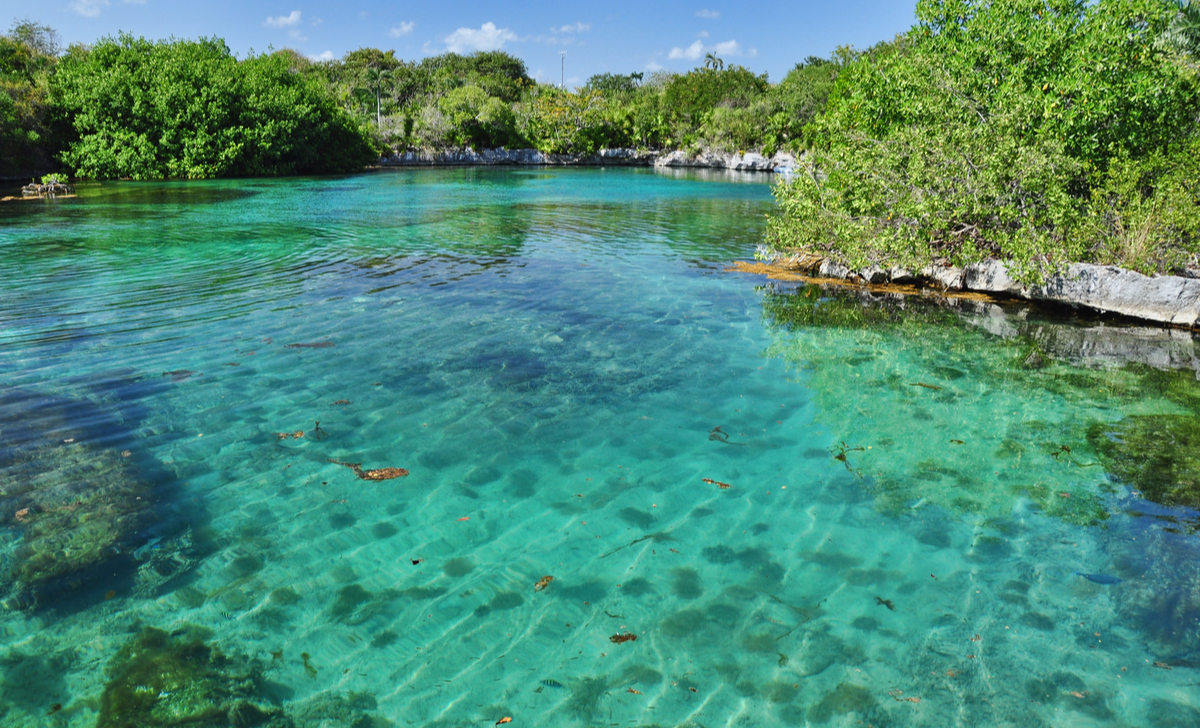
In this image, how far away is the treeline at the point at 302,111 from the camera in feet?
157

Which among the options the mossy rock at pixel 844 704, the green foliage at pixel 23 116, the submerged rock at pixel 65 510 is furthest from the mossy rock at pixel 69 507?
the green foliage at pixel 23 116

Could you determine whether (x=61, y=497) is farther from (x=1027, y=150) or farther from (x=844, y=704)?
(x=1027, y=150)

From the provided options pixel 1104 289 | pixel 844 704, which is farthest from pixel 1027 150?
pixel 844 704

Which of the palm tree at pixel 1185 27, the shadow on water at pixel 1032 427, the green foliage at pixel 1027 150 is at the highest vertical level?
the palm tree at pixel 1185 27

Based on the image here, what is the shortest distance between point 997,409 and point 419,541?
6.62 m

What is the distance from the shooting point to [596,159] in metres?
92.3

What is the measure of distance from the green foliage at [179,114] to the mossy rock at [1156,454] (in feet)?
189

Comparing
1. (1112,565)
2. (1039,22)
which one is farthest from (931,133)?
(1112,565)

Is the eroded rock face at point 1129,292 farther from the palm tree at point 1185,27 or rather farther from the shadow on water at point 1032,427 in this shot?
the palm tree at point 1185,27

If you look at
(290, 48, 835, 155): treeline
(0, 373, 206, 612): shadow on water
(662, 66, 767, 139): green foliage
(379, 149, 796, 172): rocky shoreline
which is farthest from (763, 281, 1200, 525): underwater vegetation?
(662, 66, 767, 139): green foliage

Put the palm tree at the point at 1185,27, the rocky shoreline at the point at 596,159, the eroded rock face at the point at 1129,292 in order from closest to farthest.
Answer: the eroded rock face at the point at 1129,292
the palm tree at the point at 1185,27
the rocky shoreline at the point at 596,159

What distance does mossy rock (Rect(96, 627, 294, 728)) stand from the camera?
3600mm

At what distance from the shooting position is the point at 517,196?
3828cm

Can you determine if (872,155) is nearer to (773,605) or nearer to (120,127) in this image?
(773,605)
